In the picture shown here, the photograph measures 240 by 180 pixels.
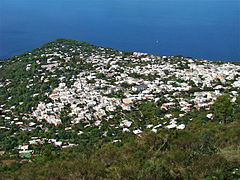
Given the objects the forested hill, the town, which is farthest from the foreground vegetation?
the town

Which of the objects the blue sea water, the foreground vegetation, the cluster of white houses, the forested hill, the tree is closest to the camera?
the foreground vegetation

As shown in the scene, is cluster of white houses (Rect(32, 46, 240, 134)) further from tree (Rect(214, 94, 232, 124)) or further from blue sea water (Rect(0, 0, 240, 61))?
blue sea water (Rect(0, 0, 240, 61))

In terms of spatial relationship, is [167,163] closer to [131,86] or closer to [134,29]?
[131,86]

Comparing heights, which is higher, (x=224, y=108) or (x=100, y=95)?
(x=100, y=95)

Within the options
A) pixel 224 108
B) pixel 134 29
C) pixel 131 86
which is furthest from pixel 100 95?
pixel 134 29

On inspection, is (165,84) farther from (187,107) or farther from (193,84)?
(187,107)

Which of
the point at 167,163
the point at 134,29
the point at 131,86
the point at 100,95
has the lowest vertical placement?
the point at 167,163

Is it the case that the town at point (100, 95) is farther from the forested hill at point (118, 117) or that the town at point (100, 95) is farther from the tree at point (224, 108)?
the tree at point (224, 108)
